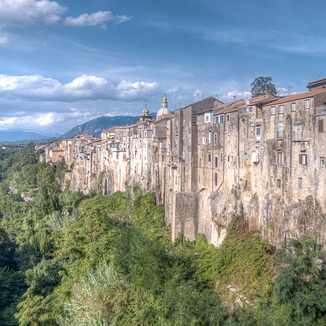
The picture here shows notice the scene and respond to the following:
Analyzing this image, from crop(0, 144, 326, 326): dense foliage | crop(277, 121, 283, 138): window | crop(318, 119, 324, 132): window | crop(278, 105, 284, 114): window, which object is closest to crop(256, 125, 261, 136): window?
crop(277, 121, 283, 138): window

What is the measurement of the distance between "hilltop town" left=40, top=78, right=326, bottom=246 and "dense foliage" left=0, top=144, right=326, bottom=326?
5.92ft

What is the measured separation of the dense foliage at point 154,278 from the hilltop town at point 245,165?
1.81m

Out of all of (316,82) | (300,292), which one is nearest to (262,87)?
(316,82)

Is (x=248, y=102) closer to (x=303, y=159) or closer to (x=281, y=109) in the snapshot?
(x=281, y=109)

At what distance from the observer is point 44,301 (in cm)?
2891

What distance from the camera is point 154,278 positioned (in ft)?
84.9

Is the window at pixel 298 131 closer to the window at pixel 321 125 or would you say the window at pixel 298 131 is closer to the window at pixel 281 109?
the window at pixel 321 125

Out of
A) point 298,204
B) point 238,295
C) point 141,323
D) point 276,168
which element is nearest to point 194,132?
point 276,168

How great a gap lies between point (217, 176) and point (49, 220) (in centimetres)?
3284

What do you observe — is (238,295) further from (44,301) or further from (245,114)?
(44,301)

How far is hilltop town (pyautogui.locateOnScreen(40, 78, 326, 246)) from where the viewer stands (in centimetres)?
2297

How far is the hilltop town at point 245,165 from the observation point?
23.0 meters

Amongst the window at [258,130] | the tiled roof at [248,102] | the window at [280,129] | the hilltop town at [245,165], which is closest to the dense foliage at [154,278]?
the hilltop town at [245,165]

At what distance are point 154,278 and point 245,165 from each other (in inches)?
480
